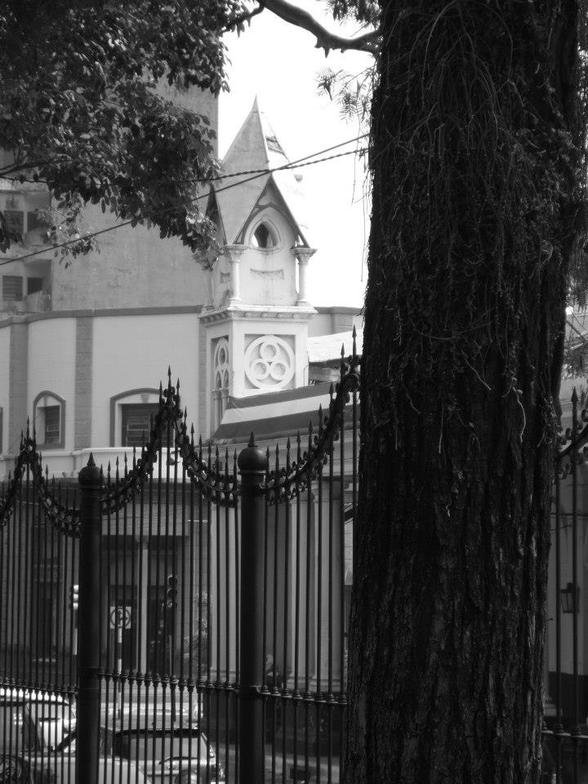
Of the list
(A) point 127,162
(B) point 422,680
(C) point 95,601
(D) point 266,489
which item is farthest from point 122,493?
(A) point 127,162

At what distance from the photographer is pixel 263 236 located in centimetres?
3316

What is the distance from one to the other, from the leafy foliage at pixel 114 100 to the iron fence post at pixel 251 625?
5.38m

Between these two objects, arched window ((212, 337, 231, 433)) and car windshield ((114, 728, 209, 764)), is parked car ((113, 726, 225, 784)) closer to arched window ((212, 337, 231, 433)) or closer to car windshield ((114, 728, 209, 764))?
car windshield ((114, 728, 209, 764))

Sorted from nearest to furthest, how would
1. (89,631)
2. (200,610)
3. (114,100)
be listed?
(200,610) < (89,631) < (114,100)

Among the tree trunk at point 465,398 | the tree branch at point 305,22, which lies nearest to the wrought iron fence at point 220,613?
the tree trunk at point 465,398

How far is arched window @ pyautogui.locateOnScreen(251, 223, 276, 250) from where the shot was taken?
32.9m

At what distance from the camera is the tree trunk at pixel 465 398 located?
4.08m

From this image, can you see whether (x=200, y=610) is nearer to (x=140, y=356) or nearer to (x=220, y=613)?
(x=220, y=613)

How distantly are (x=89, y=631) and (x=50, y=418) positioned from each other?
106ft

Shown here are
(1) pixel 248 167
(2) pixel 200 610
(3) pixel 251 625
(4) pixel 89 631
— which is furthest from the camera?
(1) pixel 248 167

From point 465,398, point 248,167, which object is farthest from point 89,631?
point 248,167

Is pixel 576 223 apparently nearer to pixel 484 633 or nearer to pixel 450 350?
pixel 450 350

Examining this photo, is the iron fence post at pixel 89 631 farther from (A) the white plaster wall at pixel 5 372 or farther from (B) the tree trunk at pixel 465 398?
(A) the white plaster wall at pixel 5 372

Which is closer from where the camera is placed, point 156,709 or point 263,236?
point 156,709
